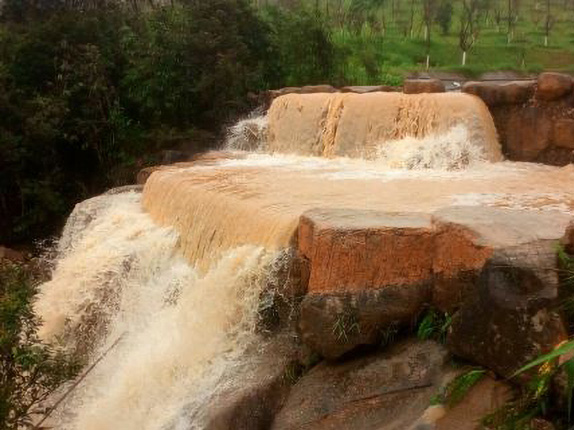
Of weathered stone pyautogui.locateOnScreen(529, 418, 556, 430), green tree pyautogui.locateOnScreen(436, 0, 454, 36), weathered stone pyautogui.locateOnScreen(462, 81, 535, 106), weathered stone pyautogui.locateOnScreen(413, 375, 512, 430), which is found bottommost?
weathered stone pyautogui.locateOnScreen(413, 375, 512, 430)

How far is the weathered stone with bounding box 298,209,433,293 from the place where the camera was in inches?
174

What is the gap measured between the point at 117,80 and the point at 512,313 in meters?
10.3

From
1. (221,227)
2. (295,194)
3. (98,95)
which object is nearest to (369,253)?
(221,227)

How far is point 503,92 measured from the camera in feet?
28.7

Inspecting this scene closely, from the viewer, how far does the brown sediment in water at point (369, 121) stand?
28.2ft

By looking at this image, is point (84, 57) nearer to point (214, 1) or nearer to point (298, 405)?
→ point (214, 1)

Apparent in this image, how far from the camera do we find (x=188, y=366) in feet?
17.2

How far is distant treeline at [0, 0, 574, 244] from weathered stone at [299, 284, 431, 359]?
300 inches

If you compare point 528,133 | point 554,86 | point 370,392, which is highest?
point 554,86

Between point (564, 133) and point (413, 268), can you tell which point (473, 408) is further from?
point (564, 133)

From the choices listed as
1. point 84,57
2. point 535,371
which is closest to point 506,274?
point 535,371

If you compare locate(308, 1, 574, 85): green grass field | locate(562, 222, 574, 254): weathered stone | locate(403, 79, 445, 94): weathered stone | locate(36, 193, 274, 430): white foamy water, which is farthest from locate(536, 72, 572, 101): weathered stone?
locate(308, 1, 574, 85): green grass field

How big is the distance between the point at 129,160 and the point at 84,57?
1897mm

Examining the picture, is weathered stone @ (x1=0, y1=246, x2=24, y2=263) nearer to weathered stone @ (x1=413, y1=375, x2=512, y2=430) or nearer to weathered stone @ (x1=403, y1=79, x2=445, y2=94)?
weathered stone @ (x1=403, y1=79, x2=445, y2=94)
